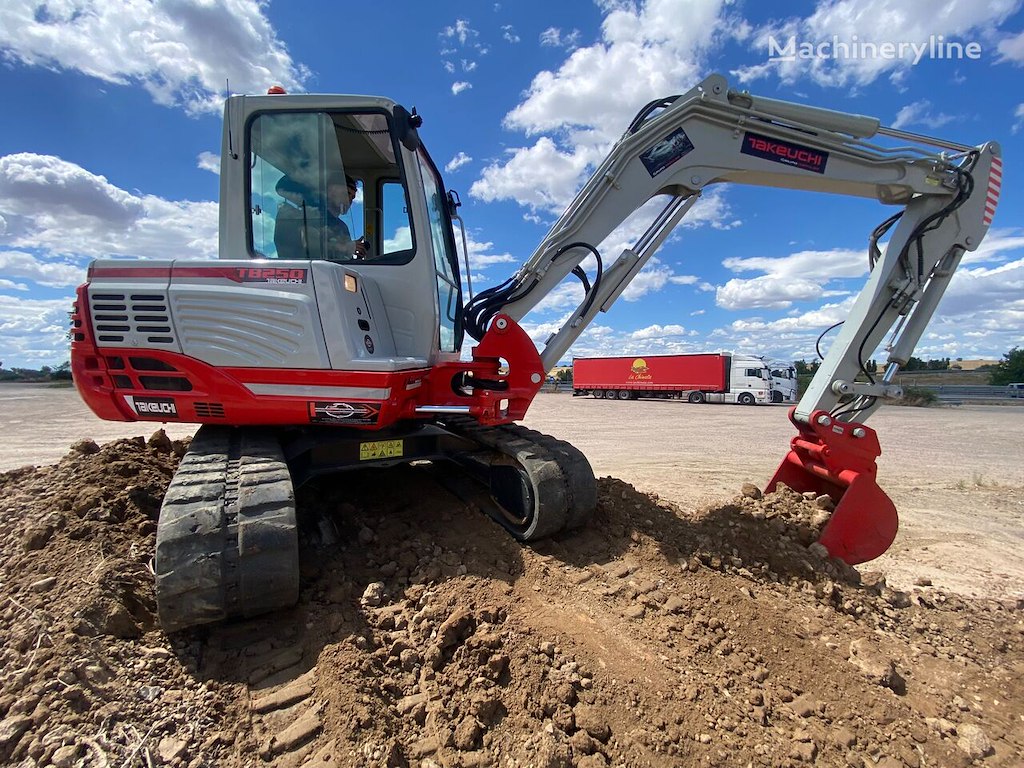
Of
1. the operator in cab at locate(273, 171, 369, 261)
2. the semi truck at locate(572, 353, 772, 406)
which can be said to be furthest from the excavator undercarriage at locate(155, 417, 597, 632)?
Result: the semi truck at locate(572, 353, 772, 406)

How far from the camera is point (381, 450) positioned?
413cm

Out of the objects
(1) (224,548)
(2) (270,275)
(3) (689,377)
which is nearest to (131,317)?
(2) (270,275)

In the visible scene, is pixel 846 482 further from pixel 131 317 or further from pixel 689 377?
pixel 689 377

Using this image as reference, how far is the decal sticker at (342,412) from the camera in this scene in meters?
3.54

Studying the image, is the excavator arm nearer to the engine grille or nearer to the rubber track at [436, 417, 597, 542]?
the rubber track at [436, 417, 597, 542]

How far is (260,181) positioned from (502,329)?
2.16 m

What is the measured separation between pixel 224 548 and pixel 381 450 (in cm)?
148

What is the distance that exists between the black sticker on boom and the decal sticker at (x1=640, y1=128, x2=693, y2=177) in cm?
51

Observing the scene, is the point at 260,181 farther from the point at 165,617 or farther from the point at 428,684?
the point at 428,684

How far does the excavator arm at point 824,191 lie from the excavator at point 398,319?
2 centimetres

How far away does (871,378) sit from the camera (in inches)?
191

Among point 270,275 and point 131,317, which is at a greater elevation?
point 270,275

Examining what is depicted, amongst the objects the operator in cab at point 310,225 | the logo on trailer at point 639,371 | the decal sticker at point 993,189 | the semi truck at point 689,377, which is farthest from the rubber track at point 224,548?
the logo on trailer at point 639,371

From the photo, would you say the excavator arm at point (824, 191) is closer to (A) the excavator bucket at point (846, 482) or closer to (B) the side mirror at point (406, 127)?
(A) the excavator bucket at point (846, 482)
